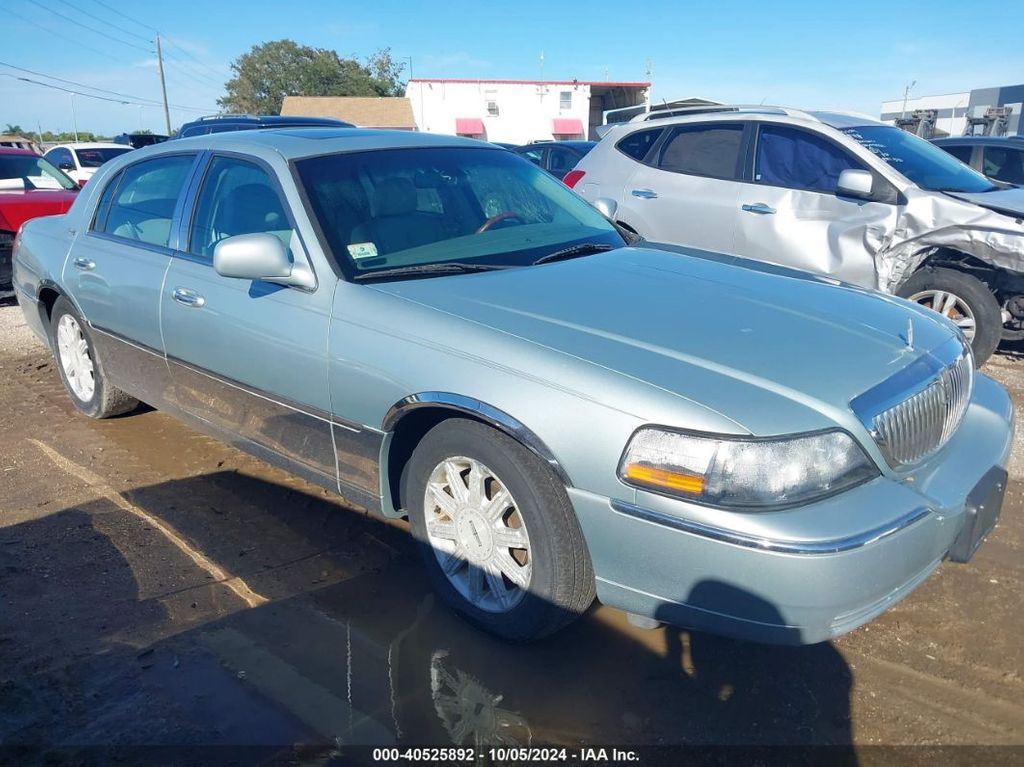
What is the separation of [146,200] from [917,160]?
17.6ft

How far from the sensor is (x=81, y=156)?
20078 mm

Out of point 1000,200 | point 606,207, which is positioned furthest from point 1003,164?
point 606,207

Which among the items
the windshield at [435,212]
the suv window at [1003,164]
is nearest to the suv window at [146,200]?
the windshield at [435,212]

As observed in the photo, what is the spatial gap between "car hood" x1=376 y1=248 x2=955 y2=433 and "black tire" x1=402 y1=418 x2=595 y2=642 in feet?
1.22

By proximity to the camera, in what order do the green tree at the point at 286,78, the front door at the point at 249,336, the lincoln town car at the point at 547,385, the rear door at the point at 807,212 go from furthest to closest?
the green tree at the point at 286,78 → the rear door at the point at 807,212 → the front door at the point at 249,336 → the lincoln town car at the point at 547,385

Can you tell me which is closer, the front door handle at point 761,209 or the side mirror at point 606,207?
the side mirror at point 606,207

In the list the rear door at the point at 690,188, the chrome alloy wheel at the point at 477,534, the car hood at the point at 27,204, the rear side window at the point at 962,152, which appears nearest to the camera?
the chrome alloy wheel at the point at 477,534

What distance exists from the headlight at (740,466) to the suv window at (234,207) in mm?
1919

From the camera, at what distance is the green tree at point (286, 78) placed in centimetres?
6631

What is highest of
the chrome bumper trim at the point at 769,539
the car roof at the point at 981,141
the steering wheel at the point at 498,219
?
the car roof at the point at 981,141

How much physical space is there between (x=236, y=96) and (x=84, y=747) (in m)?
72.7

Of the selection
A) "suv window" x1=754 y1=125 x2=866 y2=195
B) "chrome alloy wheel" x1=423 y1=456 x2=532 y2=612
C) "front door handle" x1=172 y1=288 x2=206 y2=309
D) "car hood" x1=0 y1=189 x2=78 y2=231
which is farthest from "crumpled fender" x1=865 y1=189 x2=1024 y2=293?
"car hood" x1=0 y1=189 x2=78 y2=231

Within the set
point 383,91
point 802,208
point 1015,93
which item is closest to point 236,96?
point 383,91

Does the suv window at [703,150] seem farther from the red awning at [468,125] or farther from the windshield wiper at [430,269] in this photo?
the red awning at [468,125]
